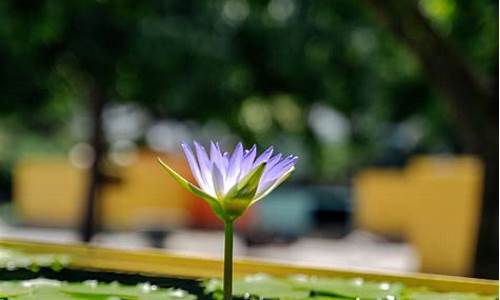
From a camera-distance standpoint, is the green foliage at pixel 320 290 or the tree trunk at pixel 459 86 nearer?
the green foliage at pixel 320 290

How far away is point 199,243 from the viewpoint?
15.7 m

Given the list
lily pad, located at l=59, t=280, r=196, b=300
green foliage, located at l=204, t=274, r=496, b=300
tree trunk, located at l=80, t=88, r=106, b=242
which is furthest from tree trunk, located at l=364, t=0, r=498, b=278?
tree trunk, located at l=80, t=88, r=106, b=242

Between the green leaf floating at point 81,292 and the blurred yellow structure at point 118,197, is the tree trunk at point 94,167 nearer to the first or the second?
the blurred yellow structure at point 118,197

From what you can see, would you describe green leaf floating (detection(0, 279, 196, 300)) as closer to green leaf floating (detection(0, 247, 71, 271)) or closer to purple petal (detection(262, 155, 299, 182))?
green leaf floating (detection(0, 247, 71, 271))

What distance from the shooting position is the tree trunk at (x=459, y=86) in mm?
6098

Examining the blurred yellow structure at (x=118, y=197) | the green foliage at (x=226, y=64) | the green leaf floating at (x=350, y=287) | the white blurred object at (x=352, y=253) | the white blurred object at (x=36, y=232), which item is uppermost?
the green foliage at (x=226, y=64)

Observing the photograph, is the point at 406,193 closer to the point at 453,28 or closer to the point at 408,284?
the point at 453,28

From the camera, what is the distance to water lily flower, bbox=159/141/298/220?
5.03ft

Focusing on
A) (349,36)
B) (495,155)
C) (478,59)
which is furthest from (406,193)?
(495,155)

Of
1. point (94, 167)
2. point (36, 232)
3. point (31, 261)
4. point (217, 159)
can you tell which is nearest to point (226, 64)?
point (94, 167)

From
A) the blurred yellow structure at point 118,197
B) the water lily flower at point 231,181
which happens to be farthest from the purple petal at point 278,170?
the blurred yellow structure at point 118,197

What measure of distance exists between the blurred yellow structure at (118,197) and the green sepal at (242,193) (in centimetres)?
1655

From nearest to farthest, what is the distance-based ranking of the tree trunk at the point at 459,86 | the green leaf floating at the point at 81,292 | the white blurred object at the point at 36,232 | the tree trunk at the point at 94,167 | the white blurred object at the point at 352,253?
the green leaf floating at the point at 81,292, the tree trunk at the point at 459,86, the white blurred object at the point at 352,253, the tree trunk at the point at 94,167, the white blurred object at the point at 36,232

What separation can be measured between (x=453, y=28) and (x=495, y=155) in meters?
1.75
